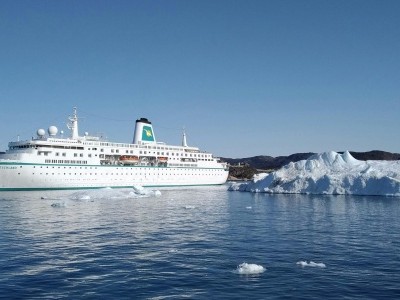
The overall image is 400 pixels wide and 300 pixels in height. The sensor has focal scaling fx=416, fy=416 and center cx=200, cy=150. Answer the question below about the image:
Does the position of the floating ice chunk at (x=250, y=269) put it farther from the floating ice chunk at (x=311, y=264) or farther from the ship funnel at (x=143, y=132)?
the ship funnel at (x=143, y=132)

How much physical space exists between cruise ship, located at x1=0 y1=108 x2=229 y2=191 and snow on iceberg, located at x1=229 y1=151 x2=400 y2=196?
58.5 ft

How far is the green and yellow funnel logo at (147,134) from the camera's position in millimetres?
72188

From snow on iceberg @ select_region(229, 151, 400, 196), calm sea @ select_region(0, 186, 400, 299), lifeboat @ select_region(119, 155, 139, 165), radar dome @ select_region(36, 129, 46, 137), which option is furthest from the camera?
lifeboat @ select_region(119, 155, 139, 165)

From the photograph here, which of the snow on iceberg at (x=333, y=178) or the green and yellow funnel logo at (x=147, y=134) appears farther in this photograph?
the green and yellow funnel logo at (x=147, y=134)

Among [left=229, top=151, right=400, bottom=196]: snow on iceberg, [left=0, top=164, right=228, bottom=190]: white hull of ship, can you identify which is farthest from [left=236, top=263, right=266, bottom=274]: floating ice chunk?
[left=0, top=164, right=228, bottom=190]: white hull of ship

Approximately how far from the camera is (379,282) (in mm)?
11125

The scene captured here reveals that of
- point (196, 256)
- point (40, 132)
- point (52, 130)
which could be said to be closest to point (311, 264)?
point (196, 256)

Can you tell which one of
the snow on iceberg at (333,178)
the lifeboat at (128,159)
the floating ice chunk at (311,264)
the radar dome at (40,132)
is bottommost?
the floating ice chunk at (311,264)

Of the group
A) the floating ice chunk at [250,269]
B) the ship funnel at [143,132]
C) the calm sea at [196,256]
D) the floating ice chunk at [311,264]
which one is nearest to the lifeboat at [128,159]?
the ship funnel at [143,132]

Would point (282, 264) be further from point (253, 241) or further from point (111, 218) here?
point (111, 218)

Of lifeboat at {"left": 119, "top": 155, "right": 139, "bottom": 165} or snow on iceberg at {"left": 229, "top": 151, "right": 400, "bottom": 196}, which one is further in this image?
lifeboat at {"left": 119, "top": 155, "right": 139, "bottom": 165}

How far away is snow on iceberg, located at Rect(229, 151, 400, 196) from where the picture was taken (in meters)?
46.2

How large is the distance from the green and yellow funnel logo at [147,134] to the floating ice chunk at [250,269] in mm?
60876

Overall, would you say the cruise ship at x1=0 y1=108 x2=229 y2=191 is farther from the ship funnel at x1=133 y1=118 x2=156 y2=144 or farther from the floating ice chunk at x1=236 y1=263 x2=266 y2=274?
the floating ice chunk at x1=236 y1=263 x2=266 y2=274
